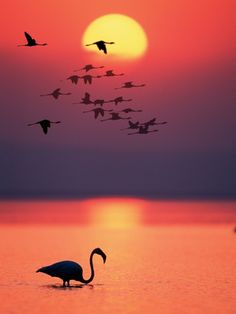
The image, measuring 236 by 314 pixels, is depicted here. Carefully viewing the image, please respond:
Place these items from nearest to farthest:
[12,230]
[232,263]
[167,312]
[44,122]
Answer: [167,312] < [44,122] < [232,263] < [12,230]

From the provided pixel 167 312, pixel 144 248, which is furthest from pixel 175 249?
pixel 167 312

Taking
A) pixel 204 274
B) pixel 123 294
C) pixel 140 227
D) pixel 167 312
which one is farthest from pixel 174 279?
pixel 140 227

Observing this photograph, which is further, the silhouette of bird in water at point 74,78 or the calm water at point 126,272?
the silhouette of bird in water at point 74,78

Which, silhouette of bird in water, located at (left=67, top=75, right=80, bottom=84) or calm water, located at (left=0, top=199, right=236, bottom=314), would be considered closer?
calm water, located at (left=0, top=199, right=236, bottom=314)

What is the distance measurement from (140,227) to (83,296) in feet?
204

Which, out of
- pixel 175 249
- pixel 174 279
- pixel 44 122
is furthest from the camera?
pixel 175 249

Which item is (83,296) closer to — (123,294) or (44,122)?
(123,294)

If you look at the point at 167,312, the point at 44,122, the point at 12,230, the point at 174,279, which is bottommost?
the point at 167,312

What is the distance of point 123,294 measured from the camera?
5159 centimetres

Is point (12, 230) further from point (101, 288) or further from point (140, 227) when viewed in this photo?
point (101, 288)

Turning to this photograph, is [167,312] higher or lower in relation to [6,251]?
lower

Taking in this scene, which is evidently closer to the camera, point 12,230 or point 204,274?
point 204,274

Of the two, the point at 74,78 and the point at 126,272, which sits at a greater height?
the point at 74,78

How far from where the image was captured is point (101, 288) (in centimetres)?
5362
